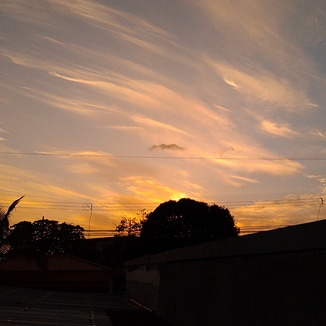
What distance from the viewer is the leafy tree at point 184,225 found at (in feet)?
138

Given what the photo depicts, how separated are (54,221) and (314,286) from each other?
6688cm

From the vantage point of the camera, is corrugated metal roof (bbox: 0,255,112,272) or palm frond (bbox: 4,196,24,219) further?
corrugated metal roof (bbox: 0,255,112,272)

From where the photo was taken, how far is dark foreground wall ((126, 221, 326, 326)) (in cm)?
597

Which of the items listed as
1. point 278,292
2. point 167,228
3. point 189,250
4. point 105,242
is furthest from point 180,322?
point 105,242

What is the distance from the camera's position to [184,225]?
42500 mm

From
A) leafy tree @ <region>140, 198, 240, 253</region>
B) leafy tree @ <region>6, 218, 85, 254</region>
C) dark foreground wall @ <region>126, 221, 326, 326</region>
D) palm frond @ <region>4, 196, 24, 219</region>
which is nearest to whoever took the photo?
dark foreground wall @ <region>126, 221, 326, 326</region>

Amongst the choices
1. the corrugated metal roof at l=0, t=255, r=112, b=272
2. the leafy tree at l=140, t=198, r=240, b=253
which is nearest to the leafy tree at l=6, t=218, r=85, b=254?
the corrugated metal roof at l=0, t=255, r=112, b=272

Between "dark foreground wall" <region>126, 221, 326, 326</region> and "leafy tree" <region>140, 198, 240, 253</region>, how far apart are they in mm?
27787

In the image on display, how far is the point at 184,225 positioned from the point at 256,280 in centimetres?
3487

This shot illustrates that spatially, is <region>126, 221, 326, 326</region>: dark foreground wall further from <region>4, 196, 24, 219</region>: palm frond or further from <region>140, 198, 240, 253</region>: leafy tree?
<region>140, 198, 240, 253</region>: leafy tree

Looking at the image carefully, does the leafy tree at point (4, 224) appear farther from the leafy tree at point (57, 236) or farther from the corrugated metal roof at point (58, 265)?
the leafy tree at point (57, 236)

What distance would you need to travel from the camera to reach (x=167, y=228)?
1671 inches

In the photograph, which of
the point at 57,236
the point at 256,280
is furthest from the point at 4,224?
the point at 57,236

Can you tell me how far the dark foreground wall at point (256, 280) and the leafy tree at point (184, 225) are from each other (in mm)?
27787
